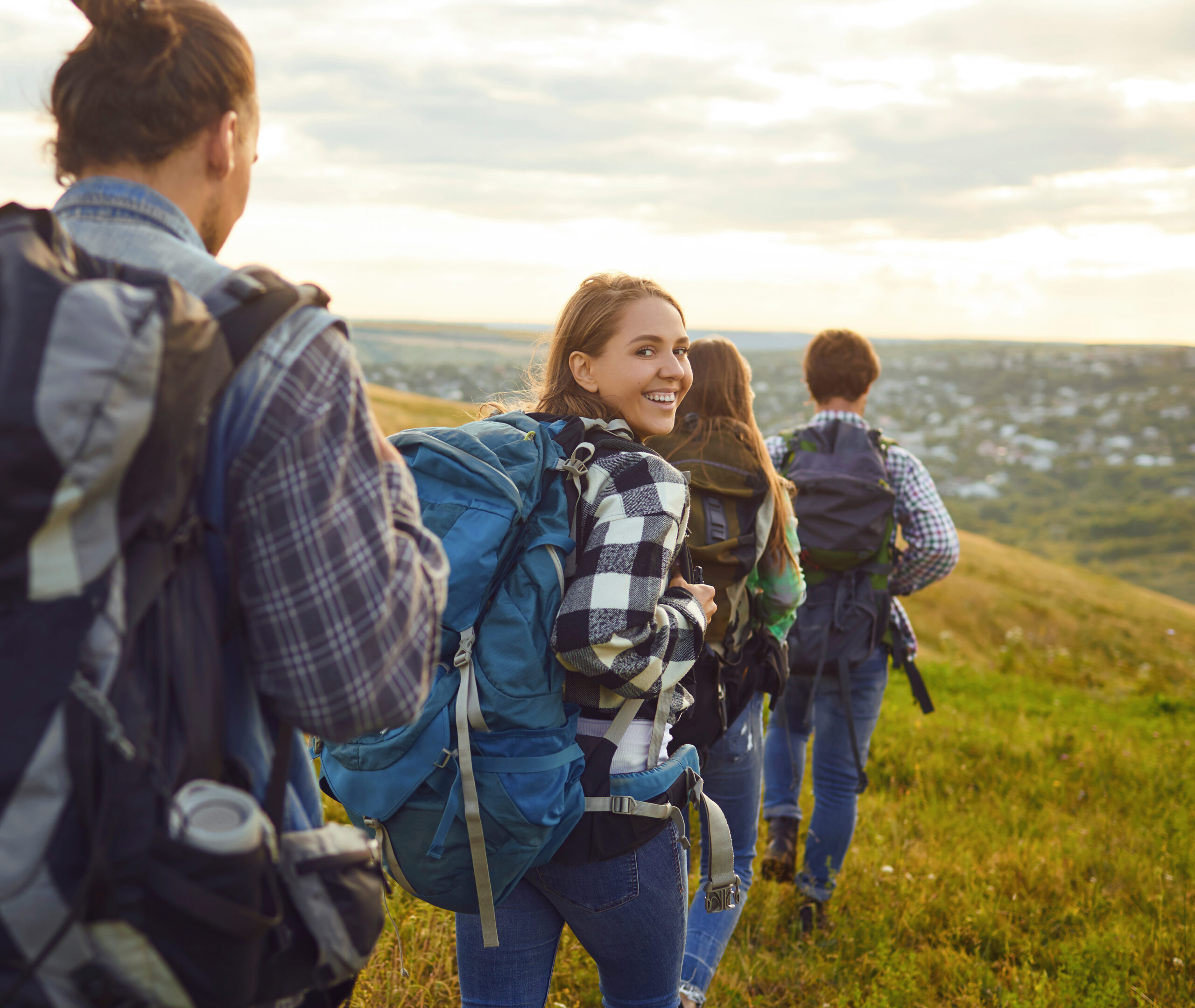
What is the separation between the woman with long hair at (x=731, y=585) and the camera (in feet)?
13.1

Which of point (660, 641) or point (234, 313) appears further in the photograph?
point (660, 641)

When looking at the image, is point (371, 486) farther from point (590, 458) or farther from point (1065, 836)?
point (1065, 836)

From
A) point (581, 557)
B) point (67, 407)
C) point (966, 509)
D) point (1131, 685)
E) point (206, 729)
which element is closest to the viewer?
point (67, 407)

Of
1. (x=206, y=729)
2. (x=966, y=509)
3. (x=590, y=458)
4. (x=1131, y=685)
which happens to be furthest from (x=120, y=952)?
(x=966, y=509)

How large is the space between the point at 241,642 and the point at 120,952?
51cm

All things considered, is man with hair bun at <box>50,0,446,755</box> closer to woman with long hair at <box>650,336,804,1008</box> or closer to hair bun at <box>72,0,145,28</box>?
hair bun at <box>72,0,145,28</box>

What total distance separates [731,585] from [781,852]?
270cm

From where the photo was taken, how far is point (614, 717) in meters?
2.71

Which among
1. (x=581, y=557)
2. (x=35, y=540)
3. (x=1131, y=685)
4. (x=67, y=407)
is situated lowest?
(x=1131, y=685)

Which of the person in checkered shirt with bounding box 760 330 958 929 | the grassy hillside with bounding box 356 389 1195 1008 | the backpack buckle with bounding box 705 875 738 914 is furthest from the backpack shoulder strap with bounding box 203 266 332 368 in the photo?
the person in checkered shirt with bounding box 760 330 958 929

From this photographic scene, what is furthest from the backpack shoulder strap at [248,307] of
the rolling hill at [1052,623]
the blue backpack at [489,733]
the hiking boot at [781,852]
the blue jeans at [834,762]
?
the hiking boot at [781,852]

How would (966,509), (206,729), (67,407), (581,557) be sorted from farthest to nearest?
(966,509)
(581,557)
(206,729)
(67,407)

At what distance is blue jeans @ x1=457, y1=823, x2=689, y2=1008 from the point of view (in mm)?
2643

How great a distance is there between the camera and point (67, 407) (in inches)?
51.9
